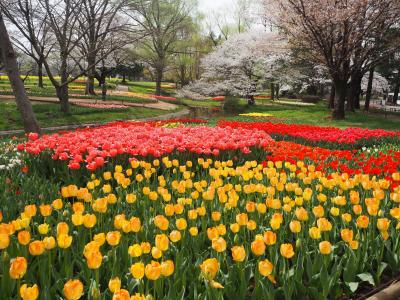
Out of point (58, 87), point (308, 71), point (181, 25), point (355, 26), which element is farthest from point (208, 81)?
point (58, 87)

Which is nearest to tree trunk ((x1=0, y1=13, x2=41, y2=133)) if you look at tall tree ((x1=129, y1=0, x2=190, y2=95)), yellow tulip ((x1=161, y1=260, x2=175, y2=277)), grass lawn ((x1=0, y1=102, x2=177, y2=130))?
grass lawn ((x1=0, y1=102, x2=177, y2=130))

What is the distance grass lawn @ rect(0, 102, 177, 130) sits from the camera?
15880 mm

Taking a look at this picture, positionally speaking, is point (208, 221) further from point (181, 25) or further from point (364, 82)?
point (364, 82)

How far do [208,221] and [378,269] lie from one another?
1.35m

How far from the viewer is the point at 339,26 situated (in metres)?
20.0

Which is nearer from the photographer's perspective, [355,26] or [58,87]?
[58,87]

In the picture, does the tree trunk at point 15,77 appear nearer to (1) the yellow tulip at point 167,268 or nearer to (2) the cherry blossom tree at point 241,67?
(1) the yellow tulip at point 167,268

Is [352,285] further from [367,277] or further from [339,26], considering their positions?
[339,26]

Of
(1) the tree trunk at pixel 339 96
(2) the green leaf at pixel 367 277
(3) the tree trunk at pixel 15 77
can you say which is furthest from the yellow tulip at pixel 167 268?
(1) the tree trunk at pixel 339 96

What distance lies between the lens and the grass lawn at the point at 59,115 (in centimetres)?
1588

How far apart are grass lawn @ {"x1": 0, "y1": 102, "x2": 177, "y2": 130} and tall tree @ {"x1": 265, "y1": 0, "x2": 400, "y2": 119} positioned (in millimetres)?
9399

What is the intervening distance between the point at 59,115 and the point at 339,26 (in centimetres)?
1405

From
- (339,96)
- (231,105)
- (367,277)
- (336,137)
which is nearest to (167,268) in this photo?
(367,277)

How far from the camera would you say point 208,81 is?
40.8 m
